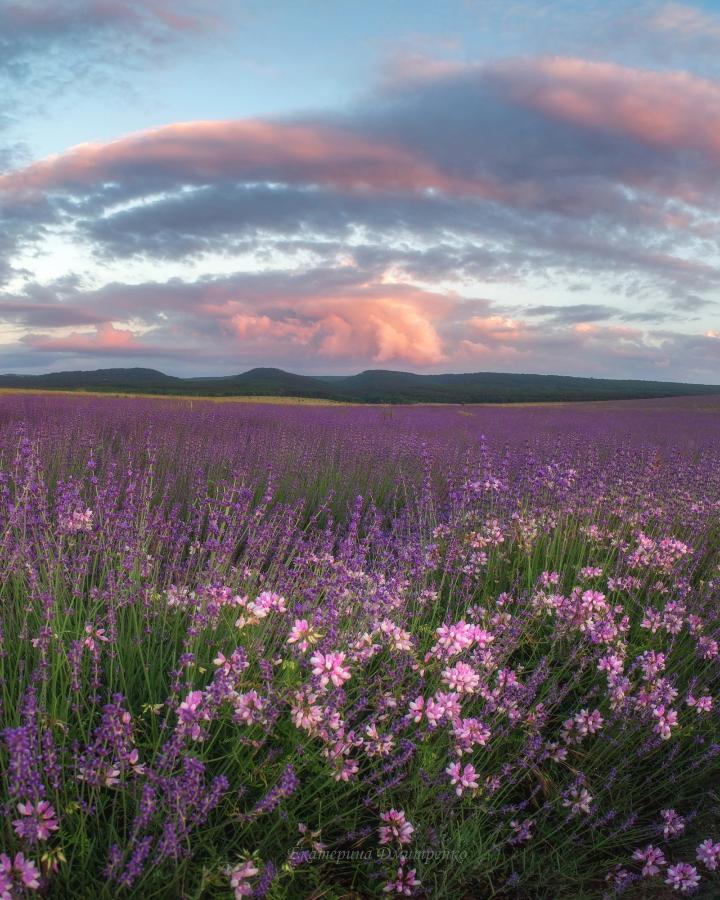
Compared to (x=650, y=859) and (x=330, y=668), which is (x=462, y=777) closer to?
(x=330, y=668)

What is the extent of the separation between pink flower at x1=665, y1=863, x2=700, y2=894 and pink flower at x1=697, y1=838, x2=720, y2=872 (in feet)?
0.18

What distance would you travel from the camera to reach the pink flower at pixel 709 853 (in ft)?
7.71

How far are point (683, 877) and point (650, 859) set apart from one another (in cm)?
11

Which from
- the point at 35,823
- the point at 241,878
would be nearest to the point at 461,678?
the point at 241,878

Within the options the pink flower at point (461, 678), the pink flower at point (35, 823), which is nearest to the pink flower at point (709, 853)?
the pink flower at point (461, 678)

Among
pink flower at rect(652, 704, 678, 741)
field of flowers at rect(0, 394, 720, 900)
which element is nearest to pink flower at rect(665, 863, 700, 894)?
field of flowers at rect(0, 394, 720, 900)

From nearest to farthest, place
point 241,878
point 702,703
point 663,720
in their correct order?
point 241,878
point 663,720
point 702,703

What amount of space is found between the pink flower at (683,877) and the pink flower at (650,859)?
0.16ft

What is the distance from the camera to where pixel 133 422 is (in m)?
11.3

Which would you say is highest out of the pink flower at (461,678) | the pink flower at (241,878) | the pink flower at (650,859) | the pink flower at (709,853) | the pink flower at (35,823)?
the pink flower at (461,678)

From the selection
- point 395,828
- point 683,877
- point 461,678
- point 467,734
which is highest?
point 461,678

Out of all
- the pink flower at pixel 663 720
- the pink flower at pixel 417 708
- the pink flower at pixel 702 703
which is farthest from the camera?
the pink flower at pixel 702 703

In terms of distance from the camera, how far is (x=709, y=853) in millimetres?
2373

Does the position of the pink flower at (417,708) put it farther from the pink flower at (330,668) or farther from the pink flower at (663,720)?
the pink flower at (663,720)
